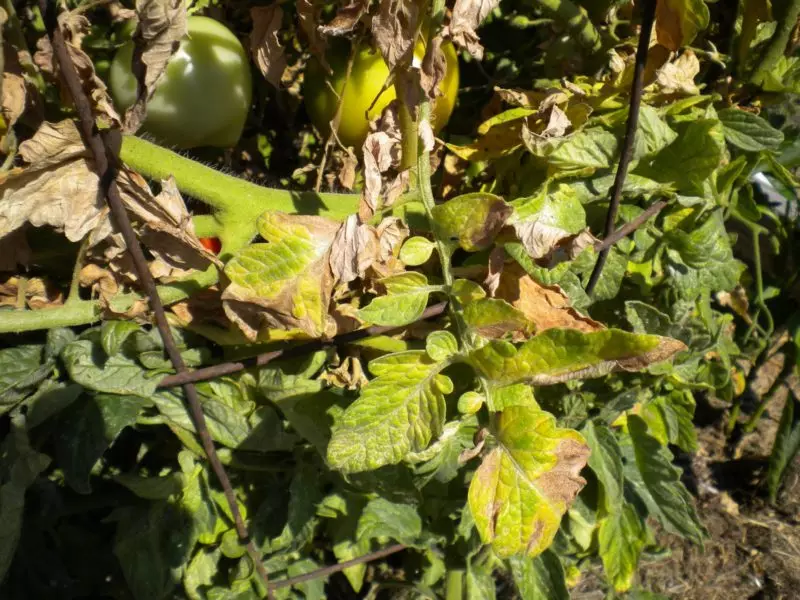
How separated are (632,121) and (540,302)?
0.18 metres

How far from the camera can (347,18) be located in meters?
0.62

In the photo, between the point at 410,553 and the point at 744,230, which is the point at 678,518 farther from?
the point at 744,230

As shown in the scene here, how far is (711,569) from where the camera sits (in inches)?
63.9

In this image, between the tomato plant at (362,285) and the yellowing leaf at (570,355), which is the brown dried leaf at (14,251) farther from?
the yellowing leaf at (570,355)

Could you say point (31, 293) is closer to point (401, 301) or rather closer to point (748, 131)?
point (401, 301)

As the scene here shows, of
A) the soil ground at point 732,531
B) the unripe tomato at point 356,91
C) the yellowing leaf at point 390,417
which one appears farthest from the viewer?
the soil ground at point 732,531

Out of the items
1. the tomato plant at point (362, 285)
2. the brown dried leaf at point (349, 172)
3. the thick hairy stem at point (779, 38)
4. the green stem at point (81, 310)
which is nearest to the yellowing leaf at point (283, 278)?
the tomato plant at point (362, 285)

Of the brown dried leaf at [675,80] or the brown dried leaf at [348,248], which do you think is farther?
the brown dried leaf at [675,80]

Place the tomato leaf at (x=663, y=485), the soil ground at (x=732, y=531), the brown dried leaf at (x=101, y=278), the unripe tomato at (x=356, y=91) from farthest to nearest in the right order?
the soil ground at (x=732, y=531) → the tomato leaf at (x=663, y=485) → the unripe tomato at (x=356, y=91) → the brown dried leaf at (x=101, y=278)

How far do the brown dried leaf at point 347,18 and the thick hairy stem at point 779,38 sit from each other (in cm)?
48

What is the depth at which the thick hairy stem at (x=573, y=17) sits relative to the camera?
31.7 inches

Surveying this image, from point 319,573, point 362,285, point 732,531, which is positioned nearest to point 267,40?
point 362,285

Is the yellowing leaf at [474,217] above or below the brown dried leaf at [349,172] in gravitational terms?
above

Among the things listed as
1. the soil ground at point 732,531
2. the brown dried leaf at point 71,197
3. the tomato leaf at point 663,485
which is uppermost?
the brown dried leaf at point 71,197
